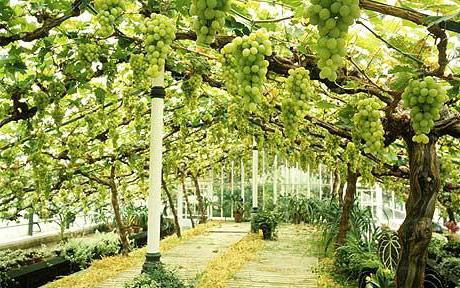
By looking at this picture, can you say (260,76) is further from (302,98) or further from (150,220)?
(150,220)

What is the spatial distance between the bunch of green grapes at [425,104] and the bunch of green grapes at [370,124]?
1.66 feet

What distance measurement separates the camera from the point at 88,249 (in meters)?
9.06

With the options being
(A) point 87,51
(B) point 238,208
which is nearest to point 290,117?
(A) point 87,51

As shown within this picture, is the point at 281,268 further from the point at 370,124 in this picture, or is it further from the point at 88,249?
the point at 370,124

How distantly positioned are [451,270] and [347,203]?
1764mm

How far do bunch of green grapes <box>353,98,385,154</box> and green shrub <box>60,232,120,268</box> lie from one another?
739 cm

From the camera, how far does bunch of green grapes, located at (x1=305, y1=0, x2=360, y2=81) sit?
971mm

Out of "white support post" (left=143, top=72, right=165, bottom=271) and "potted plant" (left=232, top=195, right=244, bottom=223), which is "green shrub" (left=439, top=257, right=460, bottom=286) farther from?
"potted plant" (left=232, top=195, right=244, bottom=223)

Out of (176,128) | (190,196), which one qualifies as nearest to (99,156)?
(176,128)

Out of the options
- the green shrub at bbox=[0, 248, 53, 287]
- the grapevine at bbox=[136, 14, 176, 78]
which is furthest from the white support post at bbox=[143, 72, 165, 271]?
the green shrub at bbox=[0, 248, 53, 287]

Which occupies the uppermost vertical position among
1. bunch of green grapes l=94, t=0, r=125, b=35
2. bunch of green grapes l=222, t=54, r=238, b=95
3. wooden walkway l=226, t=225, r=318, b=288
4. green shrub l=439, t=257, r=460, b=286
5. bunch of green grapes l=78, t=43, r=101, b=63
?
bunch of green grapes l=78, t=43, r=101, b=63

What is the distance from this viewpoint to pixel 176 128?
808cm

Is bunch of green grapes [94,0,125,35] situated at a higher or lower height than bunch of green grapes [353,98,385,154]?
higher

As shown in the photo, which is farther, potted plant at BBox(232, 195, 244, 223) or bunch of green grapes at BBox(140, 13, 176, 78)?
potted plant at BBox(232, 195, 244, 223)
